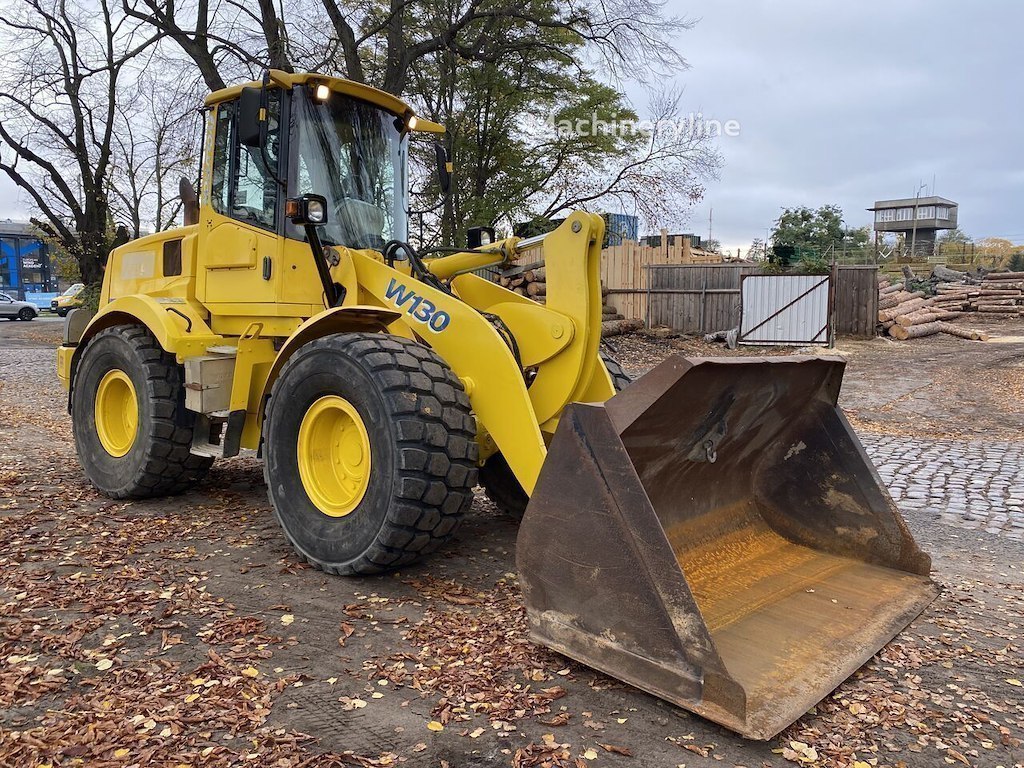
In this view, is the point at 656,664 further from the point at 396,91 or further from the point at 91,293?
the point at 91,293

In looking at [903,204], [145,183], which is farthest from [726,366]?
[903,204]

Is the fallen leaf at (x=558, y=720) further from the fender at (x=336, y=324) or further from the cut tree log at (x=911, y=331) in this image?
the cut tree log at (x=911, y=331)

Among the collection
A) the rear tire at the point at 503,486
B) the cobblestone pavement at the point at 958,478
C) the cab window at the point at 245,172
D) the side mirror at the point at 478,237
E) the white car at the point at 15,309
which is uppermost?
the cab window at the point at 245,172

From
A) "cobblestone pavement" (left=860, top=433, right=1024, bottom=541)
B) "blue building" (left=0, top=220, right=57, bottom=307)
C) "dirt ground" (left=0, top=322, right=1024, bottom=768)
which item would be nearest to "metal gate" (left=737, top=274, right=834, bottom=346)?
"cobblestone pavement" (left=860, top=433, right=1024, bottom=541)

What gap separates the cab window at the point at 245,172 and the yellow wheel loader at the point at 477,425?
2cm

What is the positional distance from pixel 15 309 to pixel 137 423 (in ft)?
125

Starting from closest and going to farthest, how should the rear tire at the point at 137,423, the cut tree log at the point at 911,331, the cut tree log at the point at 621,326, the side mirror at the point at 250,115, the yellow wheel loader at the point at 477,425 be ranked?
the yellow wheel loader at the point at 477,425 → the side mirror at the point at 250,115 → the rear tire at the point at 137,423 → the cut tree log at the point at 621,326 → the cut tree log at the point at 911,331

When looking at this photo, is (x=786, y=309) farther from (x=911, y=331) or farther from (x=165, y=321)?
(x=165, y=321)

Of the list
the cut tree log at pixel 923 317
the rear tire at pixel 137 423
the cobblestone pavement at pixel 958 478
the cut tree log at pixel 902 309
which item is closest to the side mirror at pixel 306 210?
the rear tire at pixel 137 423

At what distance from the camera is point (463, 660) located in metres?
3.20

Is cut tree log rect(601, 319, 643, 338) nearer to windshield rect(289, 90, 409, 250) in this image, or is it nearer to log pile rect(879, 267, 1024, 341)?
log pile rect(879, 267, 1024, 341)

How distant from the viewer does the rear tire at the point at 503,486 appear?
16.9 feet

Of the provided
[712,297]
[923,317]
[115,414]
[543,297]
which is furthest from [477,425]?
[923,317]

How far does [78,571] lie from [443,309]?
2.39 m
